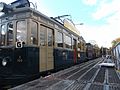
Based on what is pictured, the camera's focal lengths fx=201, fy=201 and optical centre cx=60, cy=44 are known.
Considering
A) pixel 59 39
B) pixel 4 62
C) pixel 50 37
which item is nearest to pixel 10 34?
pixel 4 62

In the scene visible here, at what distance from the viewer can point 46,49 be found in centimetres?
800

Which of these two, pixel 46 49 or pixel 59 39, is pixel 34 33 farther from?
pixel 59 39

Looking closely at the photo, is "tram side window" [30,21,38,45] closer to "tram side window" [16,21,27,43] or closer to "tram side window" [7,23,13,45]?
"tram side window" [16,21,27,43]

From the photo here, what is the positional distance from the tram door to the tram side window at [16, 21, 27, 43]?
34.2 inches

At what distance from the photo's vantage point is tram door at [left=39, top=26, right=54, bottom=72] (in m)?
7.59

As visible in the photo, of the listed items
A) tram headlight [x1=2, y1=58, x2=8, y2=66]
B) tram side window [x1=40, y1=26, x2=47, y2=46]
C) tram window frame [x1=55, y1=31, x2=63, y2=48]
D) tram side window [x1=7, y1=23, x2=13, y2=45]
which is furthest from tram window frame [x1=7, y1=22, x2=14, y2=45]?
Answer: tram window frame [x1=55, y1=31, x2=63, y2=48]

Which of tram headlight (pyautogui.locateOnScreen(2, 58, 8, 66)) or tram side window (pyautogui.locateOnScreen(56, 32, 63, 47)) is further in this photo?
tram side window (pyautogui.locateOnScreen(56, 32, 63, 47))

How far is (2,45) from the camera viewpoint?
7395 mm

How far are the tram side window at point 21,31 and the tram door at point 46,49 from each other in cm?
87

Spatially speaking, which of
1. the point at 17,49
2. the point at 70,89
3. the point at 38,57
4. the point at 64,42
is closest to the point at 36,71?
the point at 38,57

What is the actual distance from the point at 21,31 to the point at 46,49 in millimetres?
1409

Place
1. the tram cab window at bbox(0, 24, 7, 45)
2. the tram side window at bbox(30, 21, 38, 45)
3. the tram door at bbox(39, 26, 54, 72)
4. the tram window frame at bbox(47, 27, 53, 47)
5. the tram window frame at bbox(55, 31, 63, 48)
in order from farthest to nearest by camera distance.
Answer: the tram window frame at bbox(55, 31, 63, 48), the tram window frame at bbox(47, 27, 53, 47), the tram door at bbox(39, 26, 54, 72), the tram cab window at bbox(0, 24, 7, 45), the tram side window at bbox(30, 21, 38, 45)

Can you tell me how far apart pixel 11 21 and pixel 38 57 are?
1.63 m

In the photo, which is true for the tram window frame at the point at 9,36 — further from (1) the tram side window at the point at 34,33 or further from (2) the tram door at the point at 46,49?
(2) the tram door at the point at 46,49
